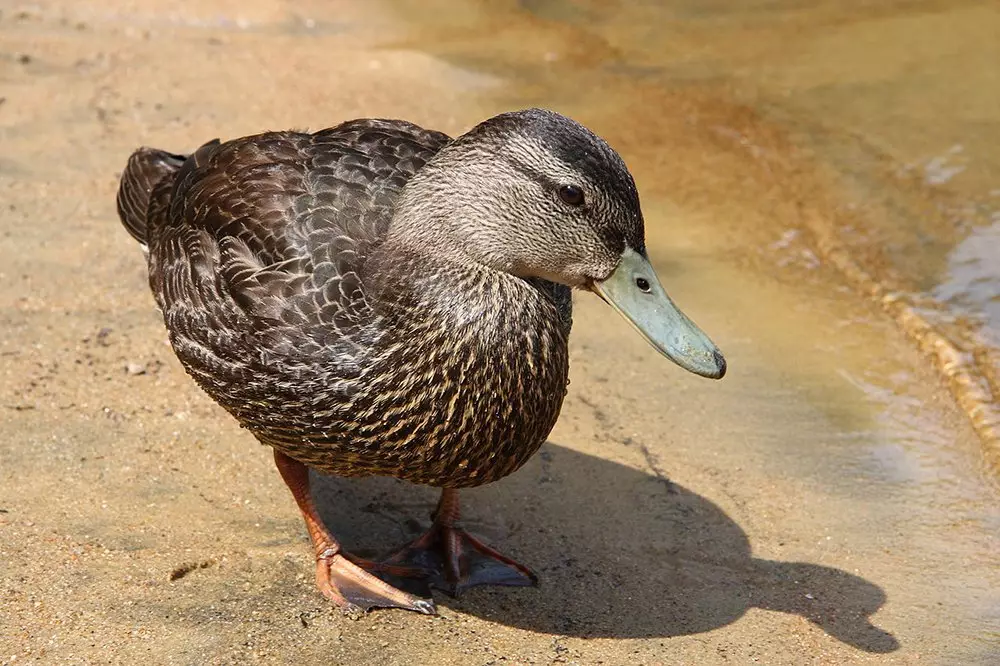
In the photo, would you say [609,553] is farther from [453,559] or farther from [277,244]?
[277,244]

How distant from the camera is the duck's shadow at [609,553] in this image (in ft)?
13.4

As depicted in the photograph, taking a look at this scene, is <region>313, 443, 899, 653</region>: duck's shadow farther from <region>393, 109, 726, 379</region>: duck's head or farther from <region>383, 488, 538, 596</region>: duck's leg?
<region>393, 109, 726, 379</region>: duck's head

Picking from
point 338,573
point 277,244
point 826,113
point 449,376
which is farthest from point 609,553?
point 826,113

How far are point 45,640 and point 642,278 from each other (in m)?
1.98

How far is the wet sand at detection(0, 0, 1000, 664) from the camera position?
3871mm

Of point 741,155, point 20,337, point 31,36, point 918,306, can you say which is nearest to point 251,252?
point 20,337

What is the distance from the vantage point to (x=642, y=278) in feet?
11.4

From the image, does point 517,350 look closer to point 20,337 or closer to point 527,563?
point 527,563

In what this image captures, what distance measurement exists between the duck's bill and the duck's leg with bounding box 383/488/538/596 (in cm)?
117

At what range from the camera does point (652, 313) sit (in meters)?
3.46

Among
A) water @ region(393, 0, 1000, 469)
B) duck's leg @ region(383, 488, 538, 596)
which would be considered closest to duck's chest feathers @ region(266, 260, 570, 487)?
duck's leg @ region(383, 488, 538, 596)

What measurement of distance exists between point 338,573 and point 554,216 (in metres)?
1.45

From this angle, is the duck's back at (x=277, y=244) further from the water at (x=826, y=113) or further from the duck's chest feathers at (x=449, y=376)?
the water at (x=826, y=113)

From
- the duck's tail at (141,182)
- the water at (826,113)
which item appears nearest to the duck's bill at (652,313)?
the duck's tail at (141,182)
